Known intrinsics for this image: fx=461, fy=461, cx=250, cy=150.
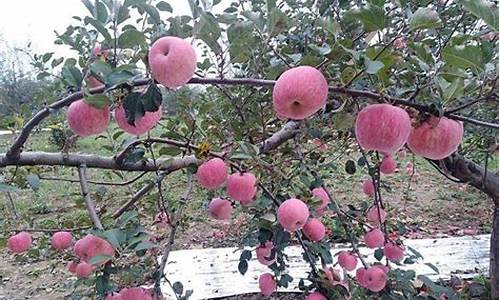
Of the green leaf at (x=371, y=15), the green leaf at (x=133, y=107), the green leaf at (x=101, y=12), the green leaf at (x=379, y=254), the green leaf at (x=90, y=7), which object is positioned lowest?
the green leaf at (x=379, y=254)

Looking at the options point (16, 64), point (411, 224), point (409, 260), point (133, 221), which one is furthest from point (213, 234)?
point (16, 64)

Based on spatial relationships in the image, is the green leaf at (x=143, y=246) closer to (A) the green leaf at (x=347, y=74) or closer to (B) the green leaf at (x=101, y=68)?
(B) the green leaf at (x=101, y=68)

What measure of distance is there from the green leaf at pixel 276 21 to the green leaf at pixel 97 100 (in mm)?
269

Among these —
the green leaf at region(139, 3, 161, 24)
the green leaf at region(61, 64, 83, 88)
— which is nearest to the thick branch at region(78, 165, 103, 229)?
the green leaf at region(61, 64, 83, 88)

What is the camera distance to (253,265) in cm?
305

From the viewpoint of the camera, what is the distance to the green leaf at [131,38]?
685 mm

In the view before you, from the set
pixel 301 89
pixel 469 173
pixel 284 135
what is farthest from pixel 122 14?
pixel 469 173

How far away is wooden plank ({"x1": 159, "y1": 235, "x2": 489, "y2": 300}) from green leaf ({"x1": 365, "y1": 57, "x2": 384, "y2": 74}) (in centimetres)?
Result: 219

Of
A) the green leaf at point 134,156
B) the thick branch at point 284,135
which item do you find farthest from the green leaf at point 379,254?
the green leaf at point 134,156

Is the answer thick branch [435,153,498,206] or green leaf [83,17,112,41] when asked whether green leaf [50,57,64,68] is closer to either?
green leaf [83,17,112,41]

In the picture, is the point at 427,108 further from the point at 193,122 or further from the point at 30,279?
the point at 30,279

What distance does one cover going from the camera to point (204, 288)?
2.74 m

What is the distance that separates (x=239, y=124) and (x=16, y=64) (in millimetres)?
5998

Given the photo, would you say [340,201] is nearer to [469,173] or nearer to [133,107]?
[469,173]
